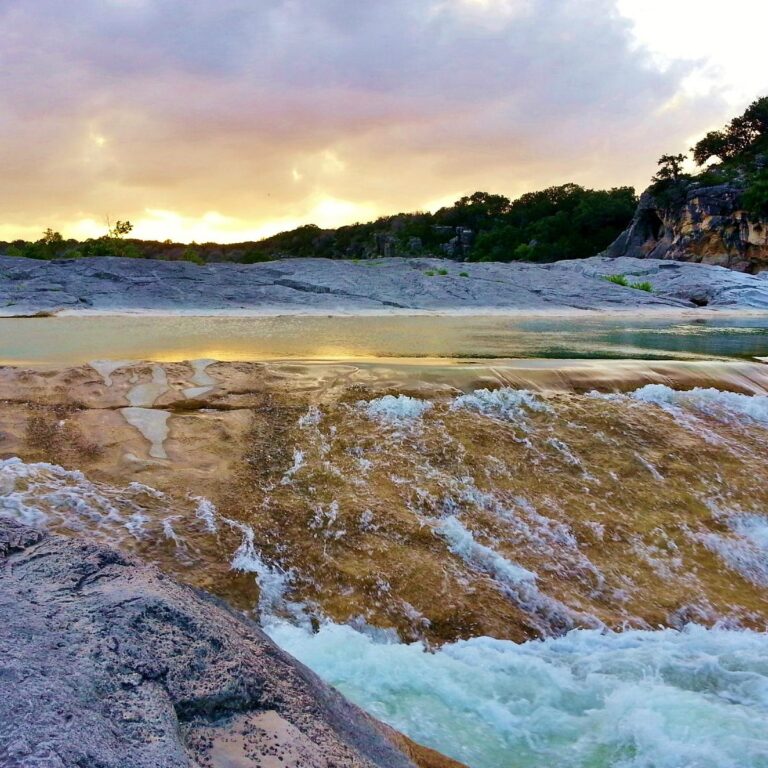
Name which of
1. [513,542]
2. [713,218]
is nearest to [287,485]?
[513,542]

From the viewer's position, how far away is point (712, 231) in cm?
3269

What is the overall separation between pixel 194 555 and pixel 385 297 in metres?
17.7

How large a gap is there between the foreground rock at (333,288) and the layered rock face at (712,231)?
6.56 meters

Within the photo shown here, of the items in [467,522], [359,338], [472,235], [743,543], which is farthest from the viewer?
[472,235]

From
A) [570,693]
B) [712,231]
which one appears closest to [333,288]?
[570,693]

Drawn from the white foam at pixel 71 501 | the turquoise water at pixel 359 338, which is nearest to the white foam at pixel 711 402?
the turquoise water at pixel 359 338

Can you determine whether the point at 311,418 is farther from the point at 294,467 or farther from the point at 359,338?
the point at 359,338

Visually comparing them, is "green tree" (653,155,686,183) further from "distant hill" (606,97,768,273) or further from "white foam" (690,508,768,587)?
"white foam" (690,508,768,587)

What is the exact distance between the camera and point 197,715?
144 centimetres

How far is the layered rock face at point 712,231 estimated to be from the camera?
31.1m

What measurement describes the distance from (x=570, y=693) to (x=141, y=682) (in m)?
2.10

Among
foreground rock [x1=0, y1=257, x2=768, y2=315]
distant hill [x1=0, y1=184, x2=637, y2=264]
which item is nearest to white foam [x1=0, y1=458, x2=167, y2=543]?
foreground rock [x1=0, y1=257, x2=768, y2=315]

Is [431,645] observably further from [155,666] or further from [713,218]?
[713,218]

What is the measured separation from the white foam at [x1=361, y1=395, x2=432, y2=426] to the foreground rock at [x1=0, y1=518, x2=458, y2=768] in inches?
131
